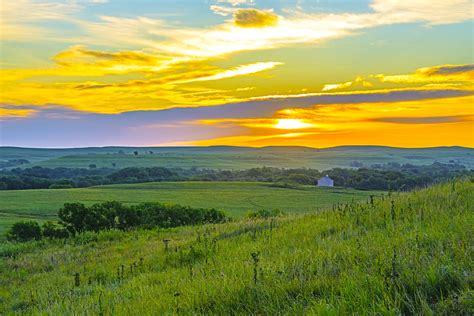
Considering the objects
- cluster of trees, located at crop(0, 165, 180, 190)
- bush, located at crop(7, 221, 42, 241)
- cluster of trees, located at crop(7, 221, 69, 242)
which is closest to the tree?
cluster of trees, located at crop(7, 221, 69, 242)

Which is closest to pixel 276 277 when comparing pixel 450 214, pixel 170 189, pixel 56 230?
pixel 450 214

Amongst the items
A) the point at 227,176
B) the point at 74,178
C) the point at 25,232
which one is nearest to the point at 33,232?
the point at 25,232

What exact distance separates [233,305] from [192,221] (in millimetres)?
28773

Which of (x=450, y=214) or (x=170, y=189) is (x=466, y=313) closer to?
(x=450, y=214)

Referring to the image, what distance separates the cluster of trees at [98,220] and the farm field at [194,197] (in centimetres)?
2860

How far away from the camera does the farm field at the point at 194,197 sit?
65250 mm

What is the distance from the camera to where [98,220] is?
90.1 feet

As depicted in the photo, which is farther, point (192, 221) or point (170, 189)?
point (170, 189)

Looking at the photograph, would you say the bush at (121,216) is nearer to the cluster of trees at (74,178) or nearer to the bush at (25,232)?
the bush at (25,232)

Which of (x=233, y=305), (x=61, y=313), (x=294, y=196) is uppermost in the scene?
(x=233, y=305)

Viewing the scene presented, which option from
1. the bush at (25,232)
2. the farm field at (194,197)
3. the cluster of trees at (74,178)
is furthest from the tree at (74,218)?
the cluster of trees at (74,178)

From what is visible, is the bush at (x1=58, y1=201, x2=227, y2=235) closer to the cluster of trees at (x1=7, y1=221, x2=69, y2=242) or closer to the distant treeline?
the cluster of trees at (x1=7, y1=221, x2=69, y2=242)

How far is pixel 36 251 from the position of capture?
67.0 ft

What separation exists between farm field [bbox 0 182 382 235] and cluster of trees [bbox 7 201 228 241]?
1126 inches
